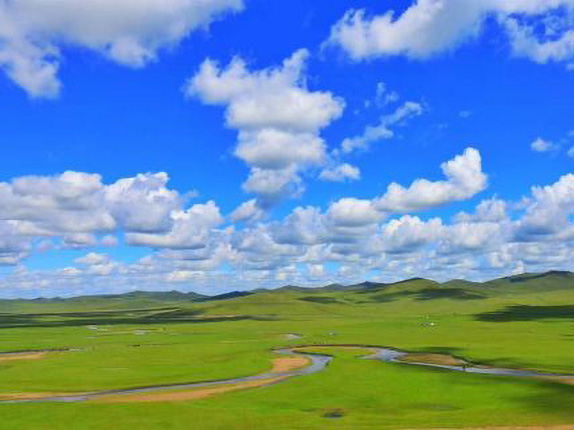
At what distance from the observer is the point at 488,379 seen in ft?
262

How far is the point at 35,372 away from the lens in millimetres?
96750

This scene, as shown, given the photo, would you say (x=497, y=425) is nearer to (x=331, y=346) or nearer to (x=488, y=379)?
(x=488, y=379)

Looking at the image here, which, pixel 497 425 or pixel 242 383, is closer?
pixel 497 425

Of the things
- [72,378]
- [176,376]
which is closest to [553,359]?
[176,376]

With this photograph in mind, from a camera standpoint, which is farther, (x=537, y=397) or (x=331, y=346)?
(x=331, y=346)

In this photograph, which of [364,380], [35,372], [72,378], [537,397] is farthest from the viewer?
[35,372]

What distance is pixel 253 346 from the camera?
144m

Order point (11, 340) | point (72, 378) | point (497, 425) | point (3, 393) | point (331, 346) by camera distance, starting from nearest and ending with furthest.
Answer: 1. point (497, 425)
2. point (3, 393)
3. point (72, 378)
4. point (331, 346)
5. point (11, 340)

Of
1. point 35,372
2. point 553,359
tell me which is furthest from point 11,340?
point 553,359

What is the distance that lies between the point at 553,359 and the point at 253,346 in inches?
2646

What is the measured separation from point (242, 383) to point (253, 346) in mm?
62040

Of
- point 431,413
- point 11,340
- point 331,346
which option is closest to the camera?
point 431,413

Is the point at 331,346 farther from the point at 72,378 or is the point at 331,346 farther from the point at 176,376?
the point at 72,378

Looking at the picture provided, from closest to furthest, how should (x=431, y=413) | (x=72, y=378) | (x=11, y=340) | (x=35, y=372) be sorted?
(x=431, y=413) < (x=72, y=378) < (x=35, y=372) < (x=11, y=340)
